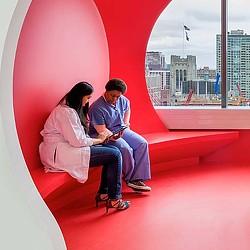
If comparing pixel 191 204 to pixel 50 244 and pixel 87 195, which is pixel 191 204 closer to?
pixel 87 195

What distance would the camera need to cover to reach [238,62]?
20.5 feet

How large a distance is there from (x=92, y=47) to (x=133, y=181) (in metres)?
1.58

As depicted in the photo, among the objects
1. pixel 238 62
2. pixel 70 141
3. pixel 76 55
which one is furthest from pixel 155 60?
pixel 70 141

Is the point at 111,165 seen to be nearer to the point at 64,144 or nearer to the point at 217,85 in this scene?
the point at 64,144

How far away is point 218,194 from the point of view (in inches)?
177

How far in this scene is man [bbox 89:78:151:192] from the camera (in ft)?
14.0

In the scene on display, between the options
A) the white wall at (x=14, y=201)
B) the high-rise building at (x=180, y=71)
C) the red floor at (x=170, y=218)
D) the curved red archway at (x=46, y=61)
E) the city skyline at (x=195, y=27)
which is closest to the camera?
the white wall at (x=14, y=201)

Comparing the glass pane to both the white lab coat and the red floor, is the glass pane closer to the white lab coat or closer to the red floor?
the red floor

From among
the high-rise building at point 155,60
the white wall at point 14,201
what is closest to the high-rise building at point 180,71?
the high-rise building at point 155,60

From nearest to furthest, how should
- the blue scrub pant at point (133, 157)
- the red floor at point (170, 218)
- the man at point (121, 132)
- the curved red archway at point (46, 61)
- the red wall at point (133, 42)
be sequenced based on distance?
the red floor at point (170, 218)
the curved red archway at point (46, 61)
the man at point (121, 132)
the blue scrub pant at point (133, 157)
the red wall at point (133, 42)

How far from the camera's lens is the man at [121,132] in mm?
4277

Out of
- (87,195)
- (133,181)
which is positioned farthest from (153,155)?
(87,195)

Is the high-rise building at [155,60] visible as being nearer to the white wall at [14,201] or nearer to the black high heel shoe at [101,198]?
the black high heel shoe at [101,198]

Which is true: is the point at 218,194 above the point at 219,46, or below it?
below
